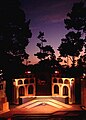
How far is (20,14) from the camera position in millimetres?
23625

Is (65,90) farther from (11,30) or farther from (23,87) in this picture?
(11,30)

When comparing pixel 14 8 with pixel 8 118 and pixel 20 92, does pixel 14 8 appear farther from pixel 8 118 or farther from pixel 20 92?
pixel 8 118

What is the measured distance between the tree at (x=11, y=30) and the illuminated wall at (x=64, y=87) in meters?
3.53

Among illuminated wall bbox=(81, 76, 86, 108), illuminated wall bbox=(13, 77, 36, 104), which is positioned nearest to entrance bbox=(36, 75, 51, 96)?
illuminated wall bbox=(13, 77, 36, 104)

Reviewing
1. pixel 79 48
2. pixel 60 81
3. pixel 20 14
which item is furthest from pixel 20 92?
pixel 79 48

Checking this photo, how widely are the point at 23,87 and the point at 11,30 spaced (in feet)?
15.5

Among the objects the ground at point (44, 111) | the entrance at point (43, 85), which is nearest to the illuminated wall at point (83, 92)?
the ground at point (44, 111)

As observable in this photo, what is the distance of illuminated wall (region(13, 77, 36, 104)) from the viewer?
2044 centimetres

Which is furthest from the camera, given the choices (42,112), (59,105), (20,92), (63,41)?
(63,41)

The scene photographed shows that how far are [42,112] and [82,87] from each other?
3600 millimetres

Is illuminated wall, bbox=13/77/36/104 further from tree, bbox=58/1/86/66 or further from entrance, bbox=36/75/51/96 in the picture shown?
tree, bbox=58/1/86/66

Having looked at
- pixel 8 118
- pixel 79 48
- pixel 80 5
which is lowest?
pixel 8 118

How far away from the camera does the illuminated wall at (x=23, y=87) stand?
67.1ft

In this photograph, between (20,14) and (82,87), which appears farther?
(20,14)
